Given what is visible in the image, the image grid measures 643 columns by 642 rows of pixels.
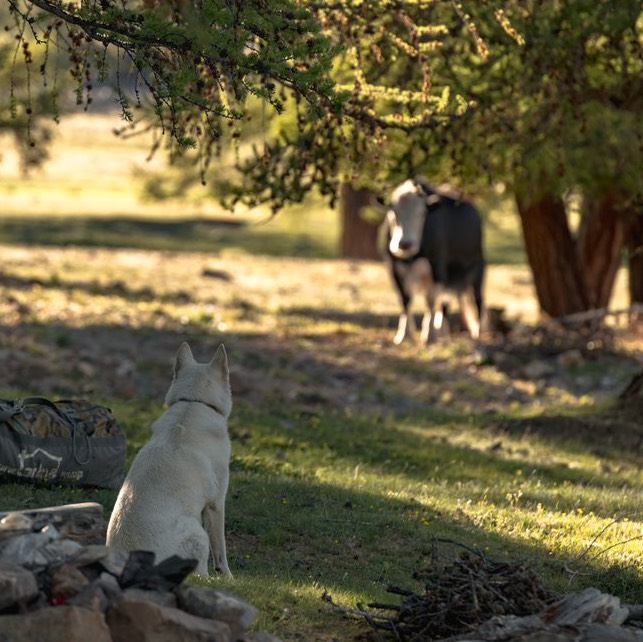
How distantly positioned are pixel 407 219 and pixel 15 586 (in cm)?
1564

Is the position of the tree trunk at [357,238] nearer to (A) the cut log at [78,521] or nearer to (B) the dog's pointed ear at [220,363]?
(B) the dog's pointed ear at [220,363]

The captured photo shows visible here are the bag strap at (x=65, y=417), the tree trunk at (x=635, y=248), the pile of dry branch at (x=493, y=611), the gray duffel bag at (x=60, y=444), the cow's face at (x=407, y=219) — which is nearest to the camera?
the pile of dry branch at (x=493, y=611)

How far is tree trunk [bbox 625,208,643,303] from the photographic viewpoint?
22406 mm

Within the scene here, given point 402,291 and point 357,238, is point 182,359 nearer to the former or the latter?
point 402,291

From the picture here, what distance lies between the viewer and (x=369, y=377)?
19016 millimetres

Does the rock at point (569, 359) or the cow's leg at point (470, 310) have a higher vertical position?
the cow's leg at point (470, 310)

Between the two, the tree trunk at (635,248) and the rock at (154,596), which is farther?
the tree trunk at (635,248)

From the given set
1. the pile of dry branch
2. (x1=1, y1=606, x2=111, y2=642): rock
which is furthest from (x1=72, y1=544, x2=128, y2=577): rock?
the pile of dry branch

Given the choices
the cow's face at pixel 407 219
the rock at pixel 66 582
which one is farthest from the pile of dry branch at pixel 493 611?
the cow's face at pixel 407 219

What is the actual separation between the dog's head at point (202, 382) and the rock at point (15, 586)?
2767 mm

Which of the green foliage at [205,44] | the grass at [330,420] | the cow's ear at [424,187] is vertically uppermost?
the green foliage at [205,44]

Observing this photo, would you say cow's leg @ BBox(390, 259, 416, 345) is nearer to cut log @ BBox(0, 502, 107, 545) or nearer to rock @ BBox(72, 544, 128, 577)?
cut log @ BBox(0, 502, 107, 545)

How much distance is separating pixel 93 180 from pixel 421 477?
6403cm

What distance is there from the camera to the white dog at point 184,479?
7566 mm
